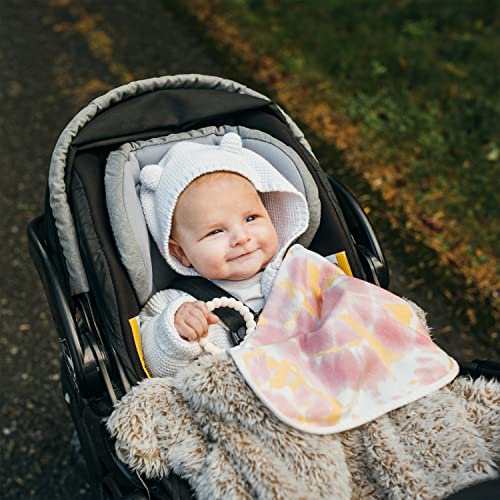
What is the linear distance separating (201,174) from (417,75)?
271cm

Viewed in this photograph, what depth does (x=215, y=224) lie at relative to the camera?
205cm

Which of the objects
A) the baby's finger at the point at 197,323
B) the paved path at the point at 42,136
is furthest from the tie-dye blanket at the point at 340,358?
the paved path at the point at 42,136

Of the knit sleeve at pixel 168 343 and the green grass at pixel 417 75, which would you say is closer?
the knit sleeve at pixel 168 343

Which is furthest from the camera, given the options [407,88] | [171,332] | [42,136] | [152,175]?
[407,88]

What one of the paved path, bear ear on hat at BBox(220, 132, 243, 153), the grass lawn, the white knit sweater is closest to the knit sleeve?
the white knit sweater

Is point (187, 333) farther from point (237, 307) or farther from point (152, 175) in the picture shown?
point (152, 175)

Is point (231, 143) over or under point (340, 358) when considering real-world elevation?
over

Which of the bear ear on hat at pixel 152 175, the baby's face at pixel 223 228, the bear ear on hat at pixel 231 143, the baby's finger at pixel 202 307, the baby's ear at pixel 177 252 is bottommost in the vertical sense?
the baby's finger at pixel 202 307

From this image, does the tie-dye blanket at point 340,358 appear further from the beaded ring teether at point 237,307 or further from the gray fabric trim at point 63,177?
the gray fabric trim at point 63,177

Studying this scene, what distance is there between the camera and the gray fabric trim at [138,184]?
80.4 inches

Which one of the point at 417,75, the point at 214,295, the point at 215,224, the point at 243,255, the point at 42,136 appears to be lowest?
the point at 42,136

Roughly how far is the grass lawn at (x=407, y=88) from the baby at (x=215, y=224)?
5.03 ft

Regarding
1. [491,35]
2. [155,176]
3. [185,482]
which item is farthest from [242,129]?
[491,35]

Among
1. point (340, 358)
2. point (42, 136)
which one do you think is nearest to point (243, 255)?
point (340, 358)
